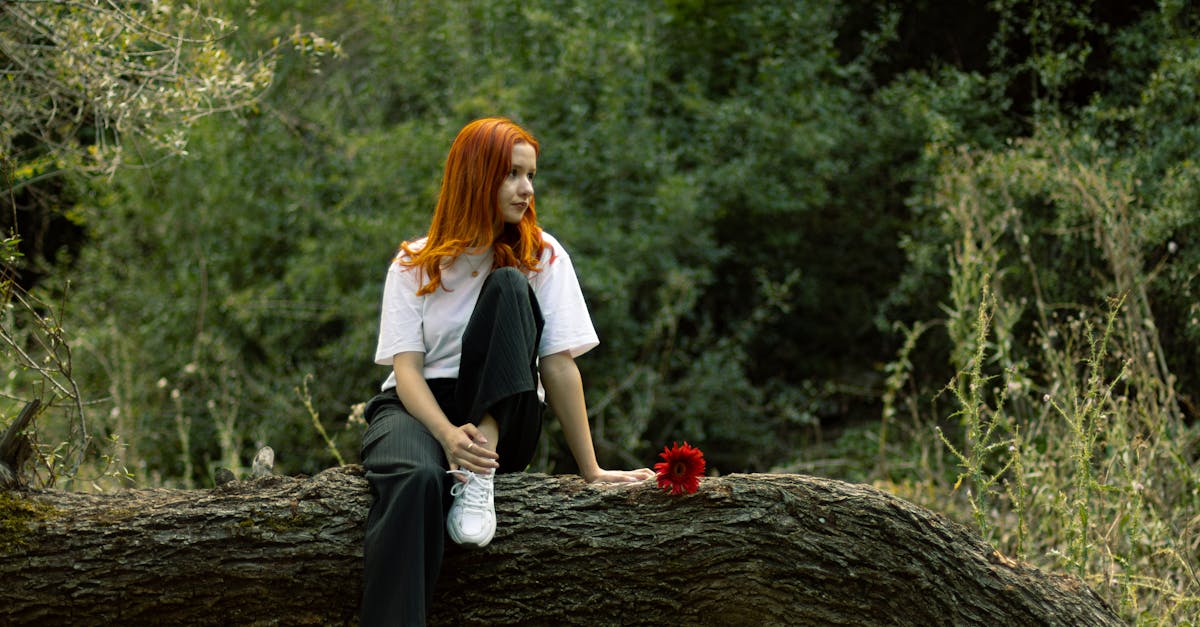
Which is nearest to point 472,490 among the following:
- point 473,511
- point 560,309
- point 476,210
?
point 473,511

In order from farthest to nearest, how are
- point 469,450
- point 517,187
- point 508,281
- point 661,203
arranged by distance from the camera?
point 661,203
point 517,187
point 508,281
point 469,450

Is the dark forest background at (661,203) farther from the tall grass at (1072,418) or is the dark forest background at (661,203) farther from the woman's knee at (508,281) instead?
the woman's knee at (508,281)

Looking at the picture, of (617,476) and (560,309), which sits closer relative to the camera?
(617,476)

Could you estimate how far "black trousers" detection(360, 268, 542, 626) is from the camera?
240cm

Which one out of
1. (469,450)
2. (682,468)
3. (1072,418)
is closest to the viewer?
(682,468)

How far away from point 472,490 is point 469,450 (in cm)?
10

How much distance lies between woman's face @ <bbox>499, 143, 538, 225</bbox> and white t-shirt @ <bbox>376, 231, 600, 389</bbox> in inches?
5.4

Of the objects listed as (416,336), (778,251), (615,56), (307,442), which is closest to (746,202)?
(778,251)

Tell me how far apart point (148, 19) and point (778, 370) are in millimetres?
4919

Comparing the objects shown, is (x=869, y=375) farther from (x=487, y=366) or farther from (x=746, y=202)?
(x=487, y=366)

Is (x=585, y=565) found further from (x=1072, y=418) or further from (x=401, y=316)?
(x=1072, y=418)

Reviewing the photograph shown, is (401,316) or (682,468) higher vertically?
(401,316)

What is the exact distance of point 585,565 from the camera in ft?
8.36

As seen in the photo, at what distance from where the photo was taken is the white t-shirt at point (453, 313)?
113 inches
